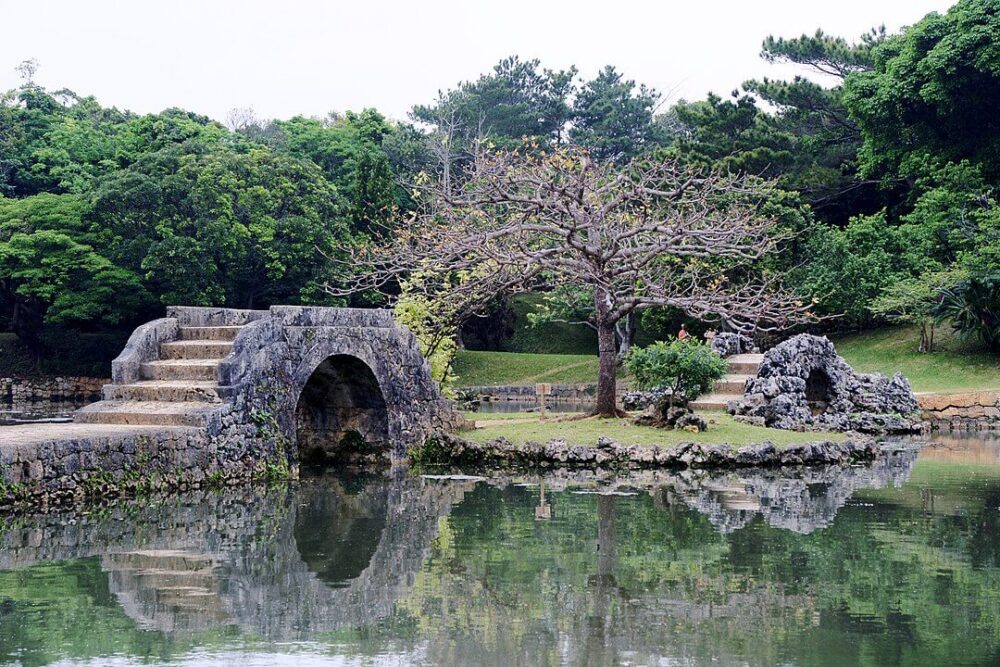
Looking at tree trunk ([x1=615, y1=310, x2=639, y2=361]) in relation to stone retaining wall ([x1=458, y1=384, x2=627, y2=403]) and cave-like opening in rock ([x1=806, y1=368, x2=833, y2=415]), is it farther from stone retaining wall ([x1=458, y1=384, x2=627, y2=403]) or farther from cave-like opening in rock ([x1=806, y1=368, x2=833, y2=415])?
cave-like opening in rock ([x1=806, y1=368, x2=833, y2=415])

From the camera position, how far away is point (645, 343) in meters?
47.7

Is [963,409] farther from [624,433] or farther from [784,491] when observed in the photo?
[784,491]

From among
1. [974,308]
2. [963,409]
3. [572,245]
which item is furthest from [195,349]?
[974,308]

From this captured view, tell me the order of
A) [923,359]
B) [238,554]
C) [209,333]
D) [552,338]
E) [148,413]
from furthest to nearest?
[552,338] → [923,359] → [209,333] → [148,413] → [238,554]

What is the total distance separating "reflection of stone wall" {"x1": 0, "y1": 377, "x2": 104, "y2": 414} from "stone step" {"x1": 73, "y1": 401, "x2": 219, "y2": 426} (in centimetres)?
2449

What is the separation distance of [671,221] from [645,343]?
25.8m

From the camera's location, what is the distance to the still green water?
7.60 meters

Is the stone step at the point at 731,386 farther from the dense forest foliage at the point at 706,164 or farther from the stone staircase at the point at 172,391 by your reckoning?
the stone staircase at the point at 172,391

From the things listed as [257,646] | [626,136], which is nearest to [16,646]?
[257,646]

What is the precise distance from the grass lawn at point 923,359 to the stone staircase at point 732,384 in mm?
5412

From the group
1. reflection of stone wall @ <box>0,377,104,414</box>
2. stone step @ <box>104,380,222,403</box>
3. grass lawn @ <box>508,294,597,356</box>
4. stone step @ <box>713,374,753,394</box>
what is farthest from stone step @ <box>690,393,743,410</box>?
grass lawn @ <box>508,294,597,356</box>

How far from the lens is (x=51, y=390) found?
42406 millimetres

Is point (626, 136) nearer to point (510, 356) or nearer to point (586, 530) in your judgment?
point (510, 356)

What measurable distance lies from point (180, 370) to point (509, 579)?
27.1 ft
